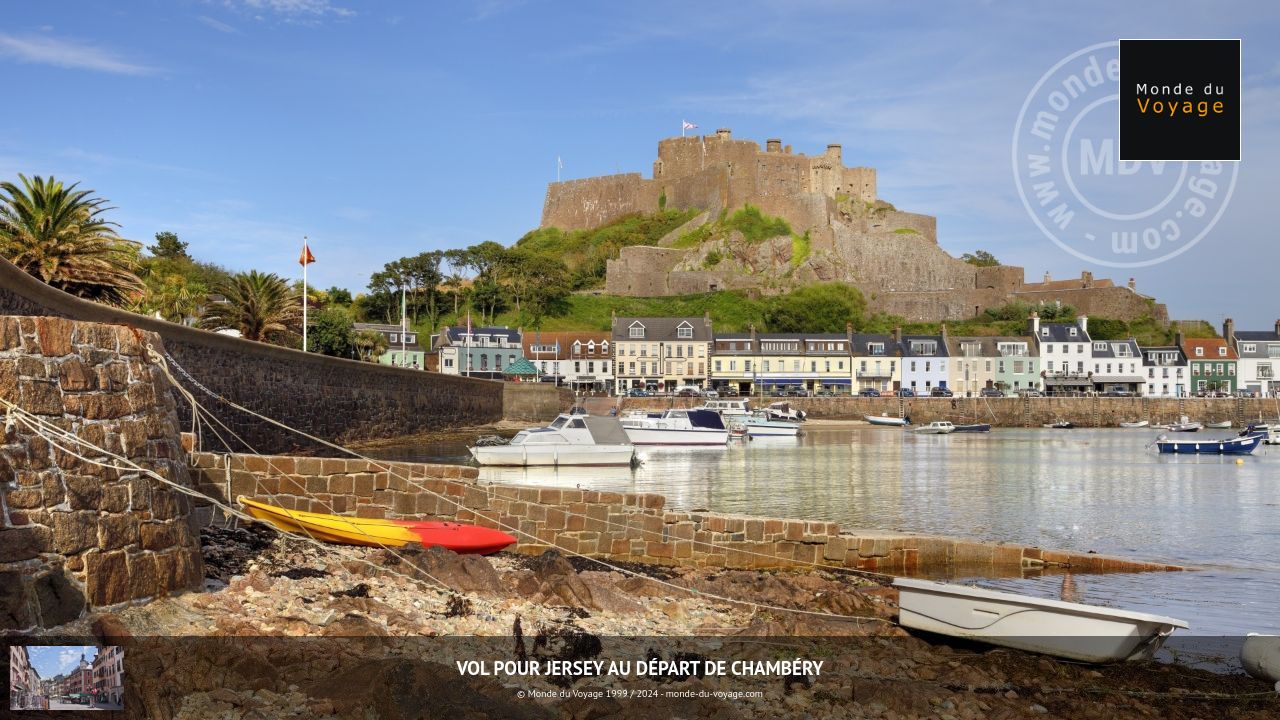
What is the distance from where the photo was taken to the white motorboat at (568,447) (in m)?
33.7

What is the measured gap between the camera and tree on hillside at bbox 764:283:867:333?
10056 centimetres

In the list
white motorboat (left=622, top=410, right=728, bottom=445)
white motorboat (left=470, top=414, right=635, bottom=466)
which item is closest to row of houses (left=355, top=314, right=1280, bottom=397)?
white motorboat (left=622, top=410, right=728, bottom=445)

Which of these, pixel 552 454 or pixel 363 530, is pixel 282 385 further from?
pixel 363 530

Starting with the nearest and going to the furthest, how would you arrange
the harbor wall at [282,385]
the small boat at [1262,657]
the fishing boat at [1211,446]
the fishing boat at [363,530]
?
the small boat at [1262,657] < the fishing boat at [363,530] < the harbor wall at [282,385] < the fishing boat at [1211,446]

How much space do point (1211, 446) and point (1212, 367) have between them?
46.7m

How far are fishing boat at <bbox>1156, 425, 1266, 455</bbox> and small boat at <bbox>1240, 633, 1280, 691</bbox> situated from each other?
45570 millimetres

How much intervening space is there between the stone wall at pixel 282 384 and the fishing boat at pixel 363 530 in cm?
387

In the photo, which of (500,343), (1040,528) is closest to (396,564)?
(1040,528)

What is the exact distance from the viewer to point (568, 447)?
34.6 m

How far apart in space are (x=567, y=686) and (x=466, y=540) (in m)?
4.50

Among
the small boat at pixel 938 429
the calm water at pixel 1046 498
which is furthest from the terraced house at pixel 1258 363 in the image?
the calm water at pixel 1046 498

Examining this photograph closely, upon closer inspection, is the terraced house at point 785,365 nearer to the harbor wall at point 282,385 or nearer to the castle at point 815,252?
the castle at point 815,252

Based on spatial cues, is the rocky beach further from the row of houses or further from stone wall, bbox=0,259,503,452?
the row of houses

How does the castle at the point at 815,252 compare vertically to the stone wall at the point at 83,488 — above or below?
above
